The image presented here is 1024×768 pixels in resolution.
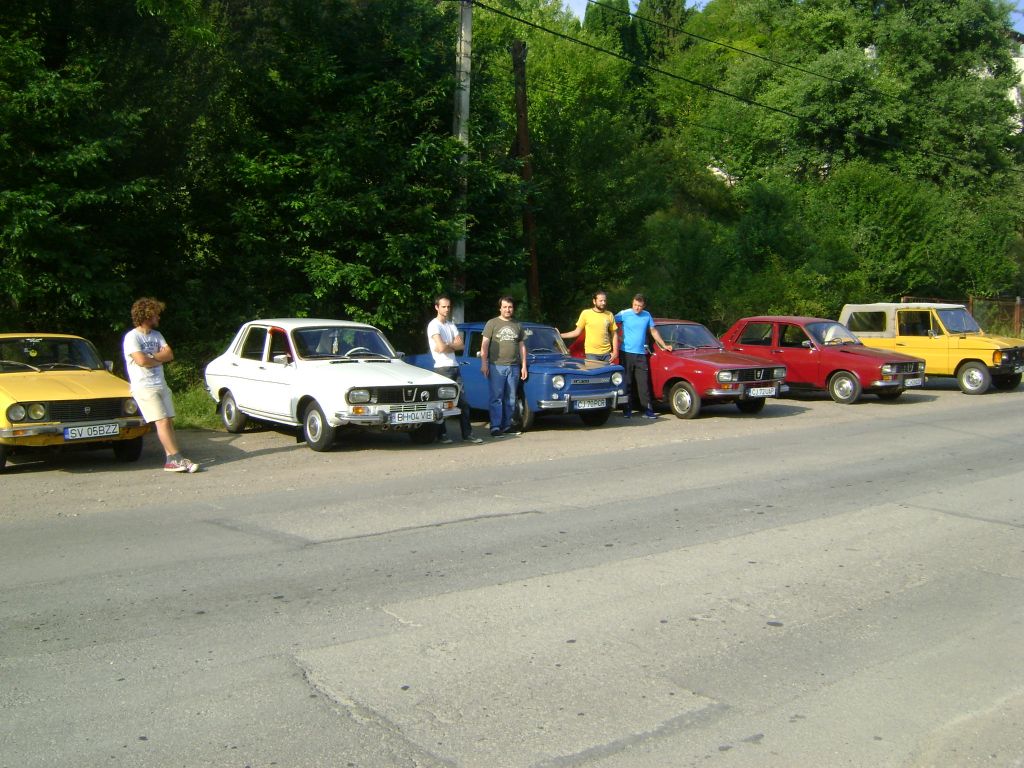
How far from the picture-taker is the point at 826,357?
18.6 metres

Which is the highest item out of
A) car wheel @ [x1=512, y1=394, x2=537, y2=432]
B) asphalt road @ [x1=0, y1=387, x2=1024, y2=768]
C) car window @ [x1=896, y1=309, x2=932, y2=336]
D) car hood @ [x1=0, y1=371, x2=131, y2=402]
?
car window @ [x1=896, y1=309, x2=932, y2=336]

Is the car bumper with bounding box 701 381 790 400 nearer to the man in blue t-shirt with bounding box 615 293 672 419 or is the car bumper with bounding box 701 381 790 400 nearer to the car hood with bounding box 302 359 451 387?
the man in blue t-shirt with bounding box 615 293 672 419

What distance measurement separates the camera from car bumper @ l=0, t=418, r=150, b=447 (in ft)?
33.0

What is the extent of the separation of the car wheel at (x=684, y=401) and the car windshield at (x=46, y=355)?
346 inches

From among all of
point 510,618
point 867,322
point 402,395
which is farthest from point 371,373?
point 867,322

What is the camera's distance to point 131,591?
6.14 m

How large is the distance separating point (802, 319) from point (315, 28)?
10.8 meters

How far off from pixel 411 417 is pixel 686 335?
22.1ft

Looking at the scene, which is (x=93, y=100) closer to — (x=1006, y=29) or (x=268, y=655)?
(x=268, y=655)

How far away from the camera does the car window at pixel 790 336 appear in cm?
1897

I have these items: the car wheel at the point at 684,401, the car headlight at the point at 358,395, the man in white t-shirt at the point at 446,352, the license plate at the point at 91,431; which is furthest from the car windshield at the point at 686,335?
the license plate at the point at 91,431

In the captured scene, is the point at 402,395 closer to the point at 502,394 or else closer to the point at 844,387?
the point at 502,394

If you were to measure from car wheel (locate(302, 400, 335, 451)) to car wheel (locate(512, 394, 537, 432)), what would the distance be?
10.6 ft

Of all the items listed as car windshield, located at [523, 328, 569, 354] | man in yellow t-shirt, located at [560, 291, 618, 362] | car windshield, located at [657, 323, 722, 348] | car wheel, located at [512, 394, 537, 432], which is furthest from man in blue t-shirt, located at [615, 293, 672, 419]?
car wheel, located at [512, 394, 537, 432]
